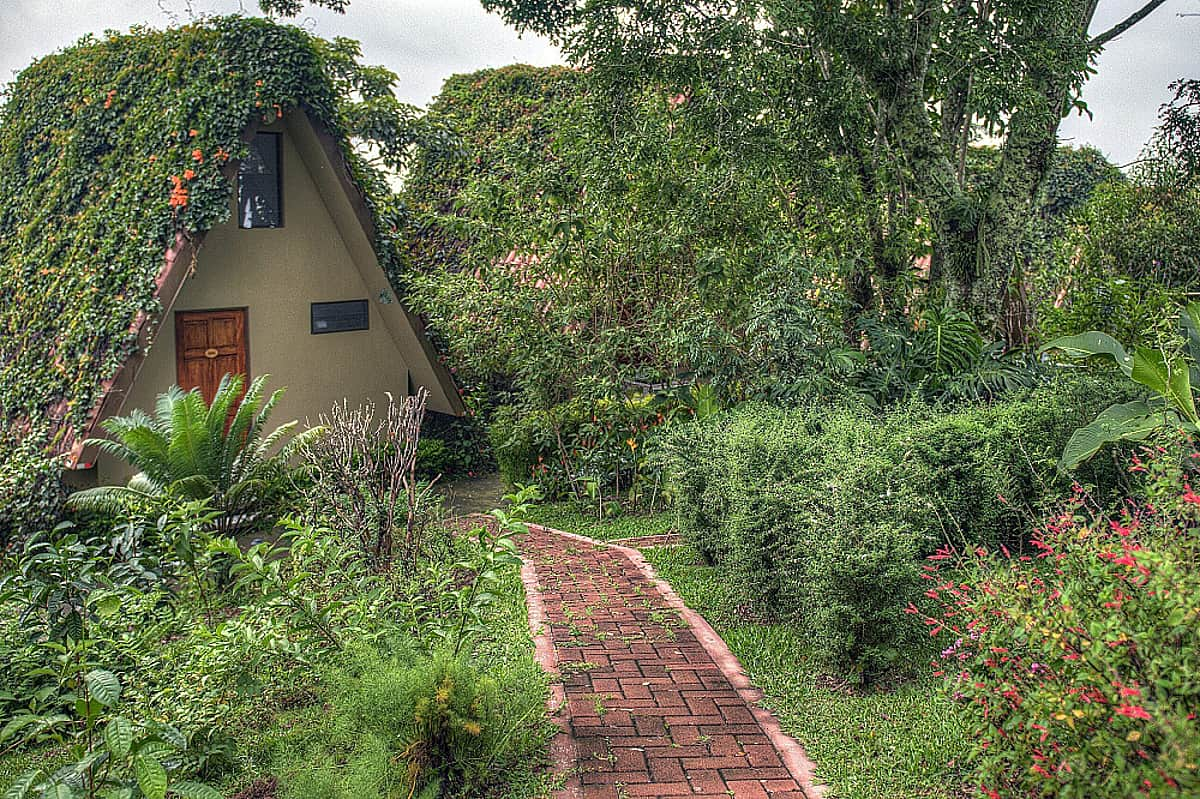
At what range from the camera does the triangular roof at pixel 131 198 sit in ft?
35.2

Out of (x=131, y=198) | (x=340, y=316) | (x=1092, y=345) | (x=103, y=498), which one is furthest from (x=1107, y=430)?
(x=131, y=198)

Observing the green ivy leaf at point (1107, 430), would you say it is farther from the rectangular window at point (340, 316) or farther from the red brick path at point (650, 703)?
the rectangular window at point (340, 316)

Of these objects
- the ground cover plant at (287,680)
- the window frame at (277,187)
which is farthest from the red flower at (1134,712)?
the window frame at (277,187)

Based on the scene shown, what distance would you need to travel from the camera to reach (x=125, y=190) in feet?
37.0

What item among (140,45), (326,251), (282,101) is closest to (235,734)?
(282,101)

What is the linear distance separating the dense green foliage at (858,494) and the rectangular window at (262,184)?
730cm

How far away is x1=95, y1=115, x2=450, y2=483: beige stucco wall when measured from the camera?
12.2 metres

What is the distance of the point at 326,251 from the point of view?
13234 mm

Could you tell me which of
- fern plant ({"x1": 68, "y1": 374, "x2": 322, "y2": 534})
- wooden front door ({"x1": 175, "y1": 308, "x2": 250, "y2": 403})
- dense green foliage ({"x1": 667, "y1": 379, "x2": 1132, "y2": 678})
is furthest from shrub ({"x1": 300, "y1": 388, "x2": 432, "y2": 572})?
wooden front door ({"x1": 175, "y1": 308, "x2": 250, "y2": 403})

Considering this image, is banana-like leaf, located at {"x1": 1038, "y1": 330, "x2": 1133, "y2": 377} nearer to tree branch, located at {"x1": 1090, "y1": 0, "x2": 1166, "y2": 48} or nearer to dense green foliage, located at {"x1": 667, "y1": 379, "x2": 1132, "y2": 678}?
dense green foliage, located at {"x1": 667, "y1": 379, "x2": 1132, "y2": 678}

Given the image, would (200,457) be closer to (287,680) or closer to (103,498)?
(103,498)

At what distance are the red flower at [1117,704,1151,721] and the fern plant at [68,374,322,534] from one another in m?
8.44

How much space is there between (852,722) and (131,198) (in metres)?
9.83

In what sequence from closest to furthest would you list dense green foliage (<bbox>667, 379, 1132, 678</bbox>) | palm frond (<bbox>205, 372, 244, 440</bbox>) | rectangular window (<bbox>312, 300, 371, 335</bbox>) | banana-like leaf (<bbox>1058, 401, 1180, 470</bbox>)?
1. dense green foliage (<bbox>667, 379, 1132, 678</bbox>)
2. banana-like leaf (<bbox>1058, 401, 1180, 470</bbox>)
3. palm frond (<bbox>205, 372, 244, 440</bbox>)
4. rectangular window (<bbox>312, 300, 371, 335</bbox>)
